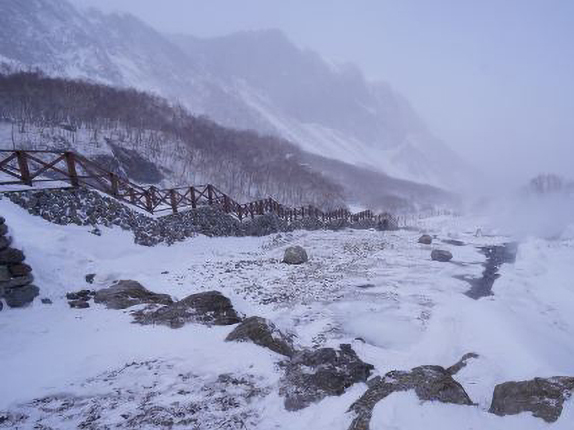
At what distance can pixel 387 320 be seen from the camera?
1250 centimetres

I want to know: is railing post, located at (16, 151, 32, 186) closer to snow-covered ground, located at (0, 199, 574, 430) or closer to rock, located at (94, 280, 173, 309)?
snow-covered ground, located at (0, 199, 574, 430)

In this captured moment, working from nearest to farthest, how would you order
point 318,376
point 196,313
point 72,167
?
1. point 318,376
2. point 196,313
3. point 72,167

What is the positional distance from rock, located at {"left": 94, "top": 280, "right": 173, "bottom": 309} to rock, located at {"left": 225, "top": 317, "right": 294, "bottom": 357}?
3.34 meters

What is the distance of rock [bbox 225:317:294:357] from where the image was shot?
756cm

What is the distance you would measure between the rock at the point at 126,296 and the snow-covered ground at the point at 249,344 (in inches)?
15.2

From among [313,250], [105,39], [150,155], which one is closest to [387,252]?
[313,250]

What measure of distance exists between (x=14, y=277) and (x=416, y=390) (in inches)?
366

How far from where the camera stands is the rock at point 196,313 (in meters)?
8.64

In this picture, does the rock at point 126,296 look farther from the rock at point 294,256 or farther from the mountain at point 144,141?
the mountain at point 144,141

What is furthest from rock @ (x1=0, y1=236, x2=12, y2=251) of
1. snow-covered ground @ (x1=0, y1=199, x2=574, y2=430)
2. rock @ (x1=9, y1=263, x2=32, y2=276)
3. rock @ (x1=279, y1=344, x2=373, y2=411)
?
rock @ (x1=279, y1=344, x2=373, y2=411)

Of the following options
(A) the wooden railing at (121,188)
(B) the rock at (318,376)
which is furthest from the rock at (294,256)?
(B) the rock at (318,376)

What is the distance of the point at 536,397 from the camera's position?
17.2ft

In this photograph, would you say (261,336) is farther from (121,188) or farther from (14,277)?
(121,188)

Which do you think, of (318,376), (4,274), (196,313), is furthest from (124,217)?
(318,376)
